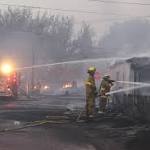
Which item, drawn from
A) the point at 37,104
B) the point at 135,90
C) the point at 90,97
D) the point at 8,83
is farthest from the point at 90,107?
the point at 8,83

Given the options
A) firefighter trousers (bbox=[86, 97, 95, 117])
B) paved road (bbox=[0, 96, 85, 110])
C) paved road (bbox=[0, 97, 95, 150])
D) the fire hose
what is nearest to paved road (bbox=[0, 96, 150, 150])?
paved road (bbox=[0, 97, 95, 150])

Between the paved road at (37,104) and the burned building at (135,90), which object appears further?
the paved road at (37,104)

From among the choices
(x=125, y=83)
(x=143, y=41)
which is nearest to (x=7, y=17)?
(x=143, y=41)

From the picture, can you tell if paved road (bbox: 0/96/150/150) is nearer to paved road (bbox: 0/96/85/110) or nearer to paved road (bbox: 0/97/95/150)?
paved road (bbox: 0/97/95/150)

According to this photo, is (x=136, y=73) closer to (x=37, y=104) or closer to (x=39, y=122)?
(x=39, y=122)

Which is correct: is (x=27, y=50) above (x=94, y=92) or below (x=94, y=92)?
above

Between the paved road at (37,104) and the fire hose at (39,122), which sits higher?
the paved road at (37,104)

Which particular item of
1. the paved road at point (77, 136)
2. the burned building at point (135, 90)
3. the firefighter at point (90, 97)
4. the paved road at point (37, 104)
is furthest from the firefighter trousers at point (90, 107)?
the paved road at point (37, 104)

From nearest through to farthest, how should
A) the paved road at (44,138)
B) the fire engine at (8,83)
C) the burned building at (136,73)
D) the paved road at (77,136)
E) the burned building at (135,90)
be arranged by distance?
the paved road at (44,138) < the paved road at (77,136) < the burned building at (135,90) < the burned building at (136,73) < the fire engine at (8,83)

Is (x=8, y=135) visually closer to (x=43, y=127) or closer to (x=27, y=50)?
(x=43, y=127)

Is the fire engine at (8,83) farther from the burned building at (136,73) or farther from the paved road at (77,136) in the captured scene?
the paved road at (77,136)

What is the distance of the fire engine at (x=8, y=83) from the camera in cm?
2997

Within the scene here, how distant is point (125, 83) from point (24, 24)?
1857 inches

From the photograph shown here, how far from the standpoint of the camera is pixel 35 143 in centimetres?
948
